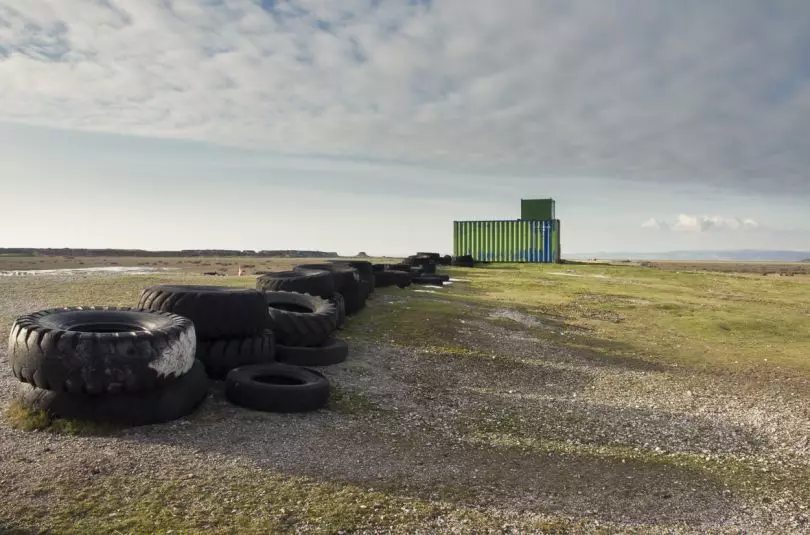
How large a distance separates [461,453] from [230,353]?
3728 mm

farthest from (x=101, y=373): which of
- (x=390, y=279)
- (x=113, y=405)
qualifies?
(x=390, y=279)

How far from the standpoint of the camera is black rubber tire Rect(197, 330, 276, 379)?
26.2 ft

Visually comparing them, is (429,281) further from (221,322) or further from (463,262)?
(463,262)

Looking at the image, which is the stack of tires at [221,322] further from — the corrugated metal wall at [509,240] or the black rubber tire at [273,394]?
the corrugated metal wall at [509,240]

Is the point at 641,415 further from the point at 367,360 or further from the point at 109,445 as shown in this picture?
the point at 109,445

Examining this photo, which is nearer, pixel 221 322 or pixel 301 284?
pixel 221 322

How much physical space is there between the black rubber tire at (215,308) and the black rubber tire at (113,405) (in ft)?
6.02

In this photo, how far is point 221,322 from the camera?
8.26 metres

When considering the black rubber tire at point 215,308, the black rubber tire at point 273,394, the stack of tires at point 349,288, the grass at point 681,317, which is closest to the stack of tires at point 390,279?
the grass at point 681,317

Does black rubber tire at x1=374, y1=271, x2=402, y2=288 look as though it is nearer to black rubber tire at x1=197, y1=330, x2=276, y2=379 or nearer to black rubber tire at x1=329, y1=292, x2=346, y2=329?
black rubber tire at x1=329, y1=292, x2=346, y2=329

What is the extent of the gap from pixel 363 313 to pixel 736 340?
9.49m

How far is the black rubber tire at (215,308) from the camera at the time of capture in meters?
8.19

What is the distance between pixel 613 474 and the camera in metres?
5.77

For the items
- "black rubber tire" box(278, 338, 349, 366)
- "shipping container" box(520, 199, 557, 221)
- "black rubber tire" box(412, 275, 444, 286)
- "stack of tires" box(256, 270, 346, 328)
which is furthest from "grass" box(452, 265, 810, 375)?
"shipping container" box(520, 199, 557, 221)
